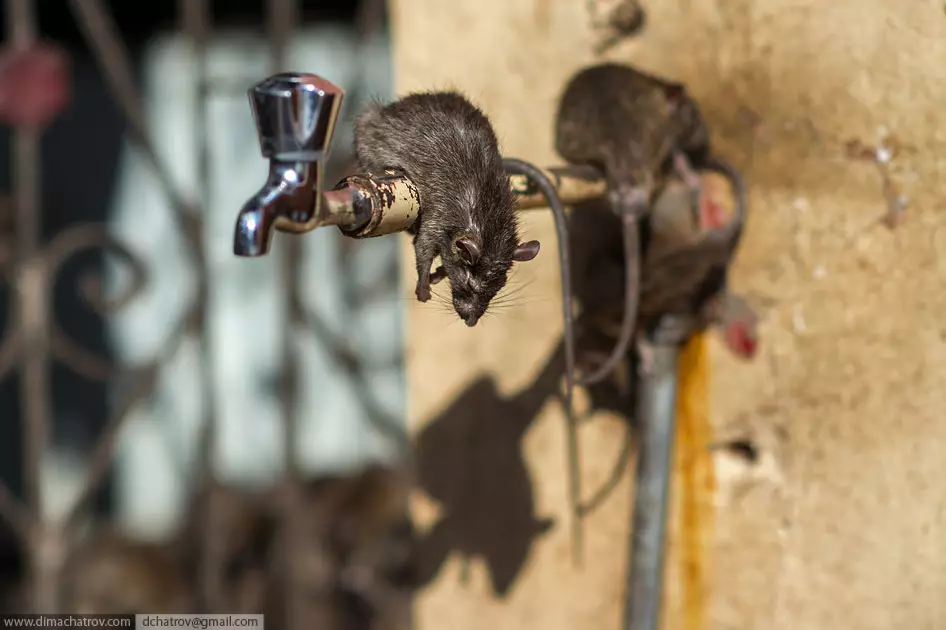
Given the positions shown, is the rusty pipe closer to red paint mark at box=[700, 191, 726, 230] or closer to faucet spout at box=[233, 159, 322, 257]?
faucet spout at box=[233, 159, 322, 257]

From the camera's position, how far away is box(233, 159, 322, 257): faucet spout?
0.39 metres

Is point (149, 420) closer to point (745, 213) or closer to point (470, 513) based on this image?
point (470, 513)

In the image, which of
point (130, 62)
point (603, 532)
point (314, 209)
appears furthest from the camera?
point (130, 62)

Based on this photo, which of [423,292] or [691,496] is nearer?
[423,292]

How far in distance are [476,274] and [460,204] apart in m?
0.04

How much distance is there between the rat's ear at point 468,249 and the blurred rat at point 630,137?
13cm

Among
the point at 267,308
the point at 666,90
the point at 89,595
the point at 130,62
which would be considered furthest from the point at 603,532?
the point at 130,62

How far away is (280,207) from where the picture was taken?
0.40 metres

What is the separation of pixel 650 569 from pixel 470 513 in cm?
19

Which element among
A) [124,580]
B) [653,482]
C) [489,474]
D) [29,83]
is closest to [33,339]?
[29,83]

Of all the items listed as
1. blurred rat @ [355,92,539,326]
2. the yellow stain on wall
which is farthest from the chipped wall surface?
blurred rat @ [355,92,539,326]

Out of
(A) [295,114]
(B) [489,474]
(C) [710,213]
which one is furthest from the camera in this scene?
(B) [489,474]

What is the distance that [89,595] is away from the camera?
5.11ft

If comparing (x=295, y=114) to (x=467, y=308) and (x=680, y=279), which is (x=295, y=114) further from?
(x=680, y=279)
